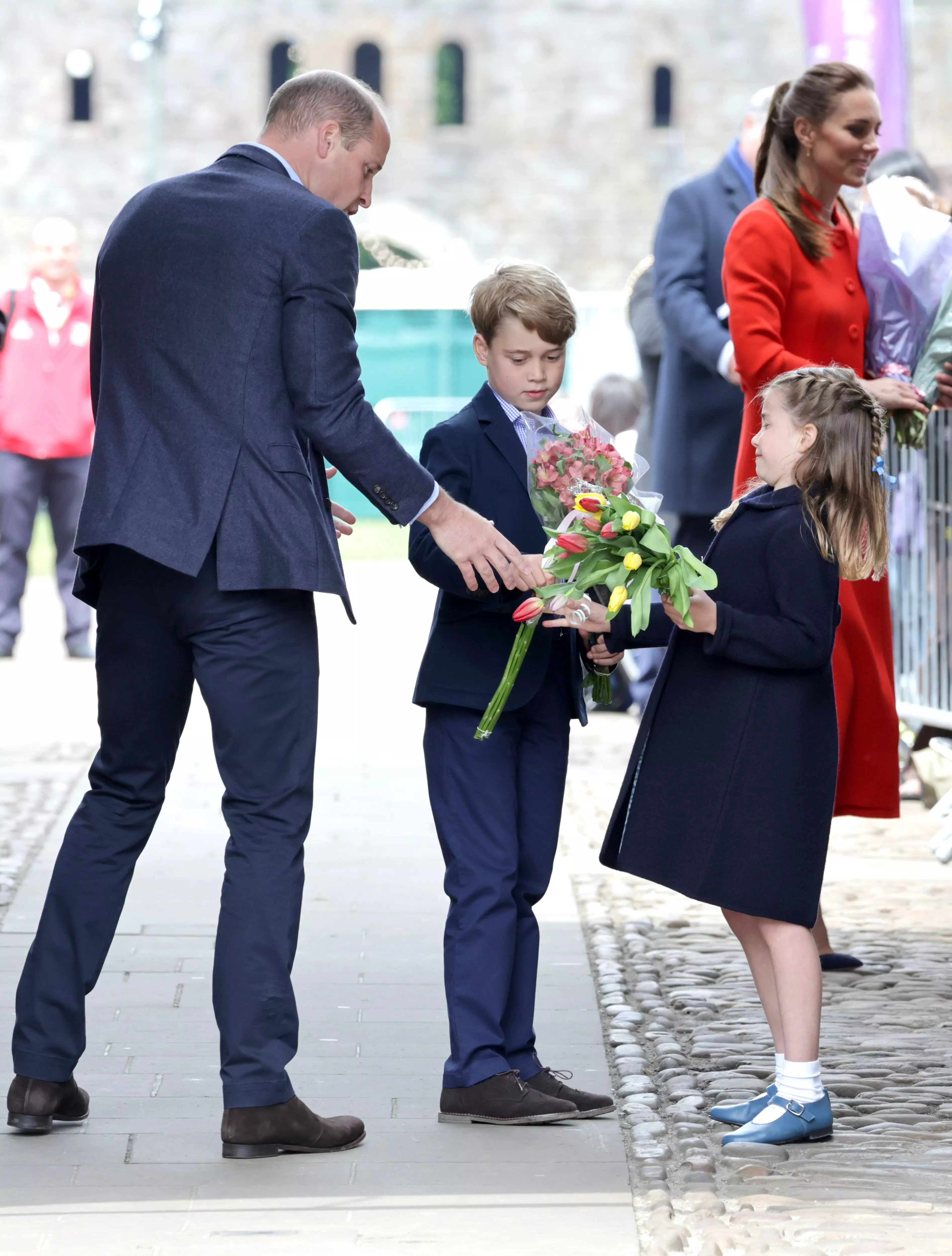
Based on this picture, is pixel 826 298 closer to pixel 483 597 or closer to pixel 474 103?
pixel 483 597

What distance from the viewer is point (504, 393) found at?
403 centimetres

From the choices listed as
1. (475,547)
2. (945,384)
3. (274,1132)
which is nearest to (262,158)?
(475,547)

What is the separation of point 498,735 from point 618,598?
1.57ft

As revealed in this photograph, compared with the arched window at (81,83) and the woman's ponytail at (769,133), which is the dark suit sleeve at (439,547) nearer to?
the woman's ponytail at (769,133)

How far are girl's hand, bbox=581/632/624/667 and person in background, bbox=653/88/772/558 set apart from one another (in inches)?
133

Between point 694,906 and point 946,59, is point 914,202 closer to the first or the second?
point 694,906

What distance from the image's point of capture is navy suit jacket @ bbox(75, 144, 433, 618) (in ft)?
12.0

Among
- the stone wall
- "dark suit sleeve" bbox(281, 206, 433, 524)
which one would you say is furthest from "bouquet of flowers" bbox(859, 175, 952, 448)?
the stone wall

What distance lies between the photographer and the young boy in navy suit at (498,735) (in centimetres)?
391

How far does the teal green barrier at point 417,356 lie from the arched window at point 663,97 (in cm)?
2298

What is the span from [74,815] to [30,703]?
6.35 m

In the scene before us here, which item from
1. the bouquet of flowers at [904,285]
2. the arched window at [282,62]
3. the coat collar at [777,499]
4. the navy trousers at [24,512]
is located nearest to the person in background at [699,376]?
the bouquet of flowers at [904,285]

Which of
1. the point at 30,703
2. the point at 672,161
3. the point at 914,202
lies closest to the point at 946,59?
the point at 672,161

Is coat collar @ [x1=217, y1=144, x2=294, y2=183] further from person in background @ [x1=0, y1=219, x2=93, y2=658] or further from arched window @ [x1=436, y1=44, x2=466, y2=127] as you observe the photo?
arched window @ [x1=436, y1=44, x2=466, y2=127]
